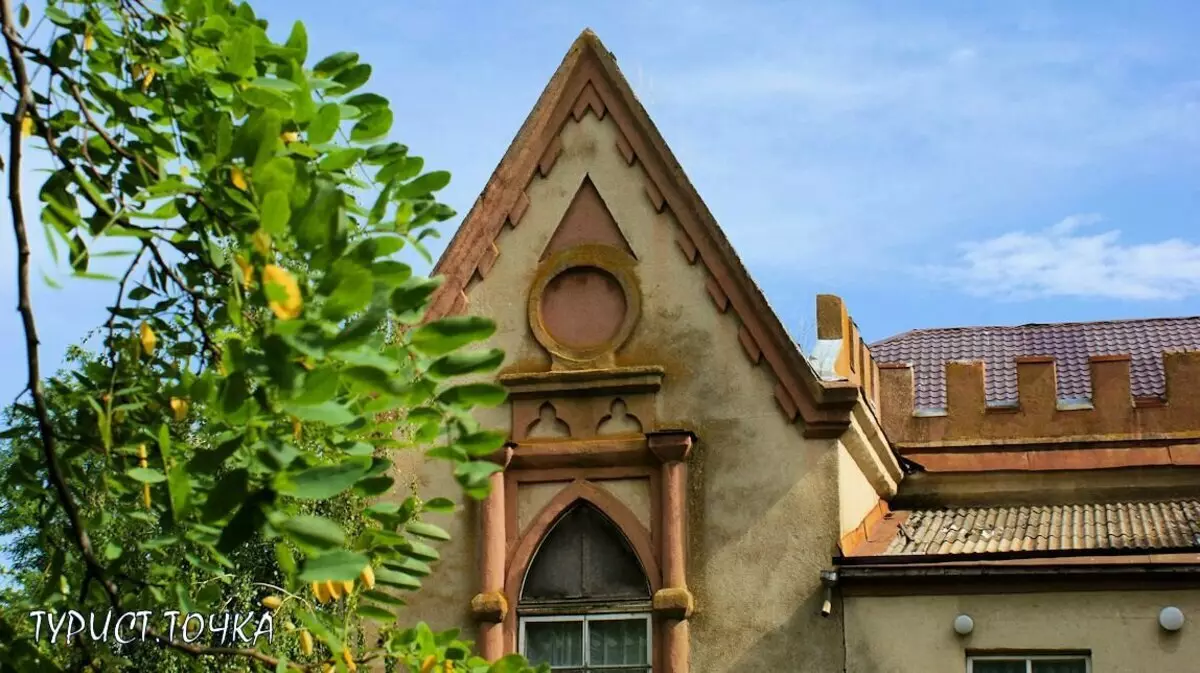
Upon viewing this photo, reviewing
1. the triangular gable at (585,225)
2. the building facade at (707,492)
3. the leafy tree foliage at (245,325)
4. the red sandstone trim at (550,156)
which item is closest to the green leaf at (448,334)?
the leafy tree foliage at (245,325)

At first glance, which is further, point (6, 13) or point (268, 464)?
point (6, 13)

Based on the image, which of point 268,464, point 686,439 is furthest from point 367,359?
point 686,439

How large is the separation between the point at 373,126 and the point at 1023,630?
9998mm

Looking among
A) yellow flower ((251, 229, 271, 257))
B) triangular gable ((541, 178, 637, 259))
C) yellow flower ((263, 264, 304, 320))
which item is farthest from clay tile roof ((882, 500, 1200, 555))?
yellow flower ((263, 264, 304, 320))

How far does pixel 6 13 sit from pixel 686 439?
10.1 metres

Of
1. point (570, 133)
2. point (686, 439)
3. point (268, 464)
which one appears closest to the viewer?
point (268, 464)

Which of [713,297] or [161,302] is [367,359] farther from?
[713,297]

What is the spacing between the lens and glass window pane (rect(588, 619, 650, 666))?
14953mm

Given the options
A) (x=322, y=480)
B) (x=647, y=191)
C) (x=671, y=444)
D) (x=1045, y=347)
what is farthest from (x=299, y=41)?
(x=1045, y=347)

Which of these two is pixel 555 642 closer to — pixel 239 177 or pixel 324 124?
pixel 324 124

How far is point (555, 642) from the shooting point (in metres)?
15.2

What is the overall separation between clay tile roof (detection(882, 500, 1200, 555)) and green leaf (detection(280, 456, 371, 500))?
10872 millimetres

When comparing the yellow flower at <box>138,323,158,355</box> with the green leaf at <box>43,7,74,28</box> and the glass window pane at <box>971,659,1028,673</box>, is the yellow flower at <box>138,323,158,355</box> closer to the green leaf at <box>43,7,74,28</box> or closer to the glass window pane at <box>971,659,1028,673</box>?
the green leaf at <box>43,7,74,28</box>

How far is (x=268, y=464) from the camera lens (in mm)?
4391
